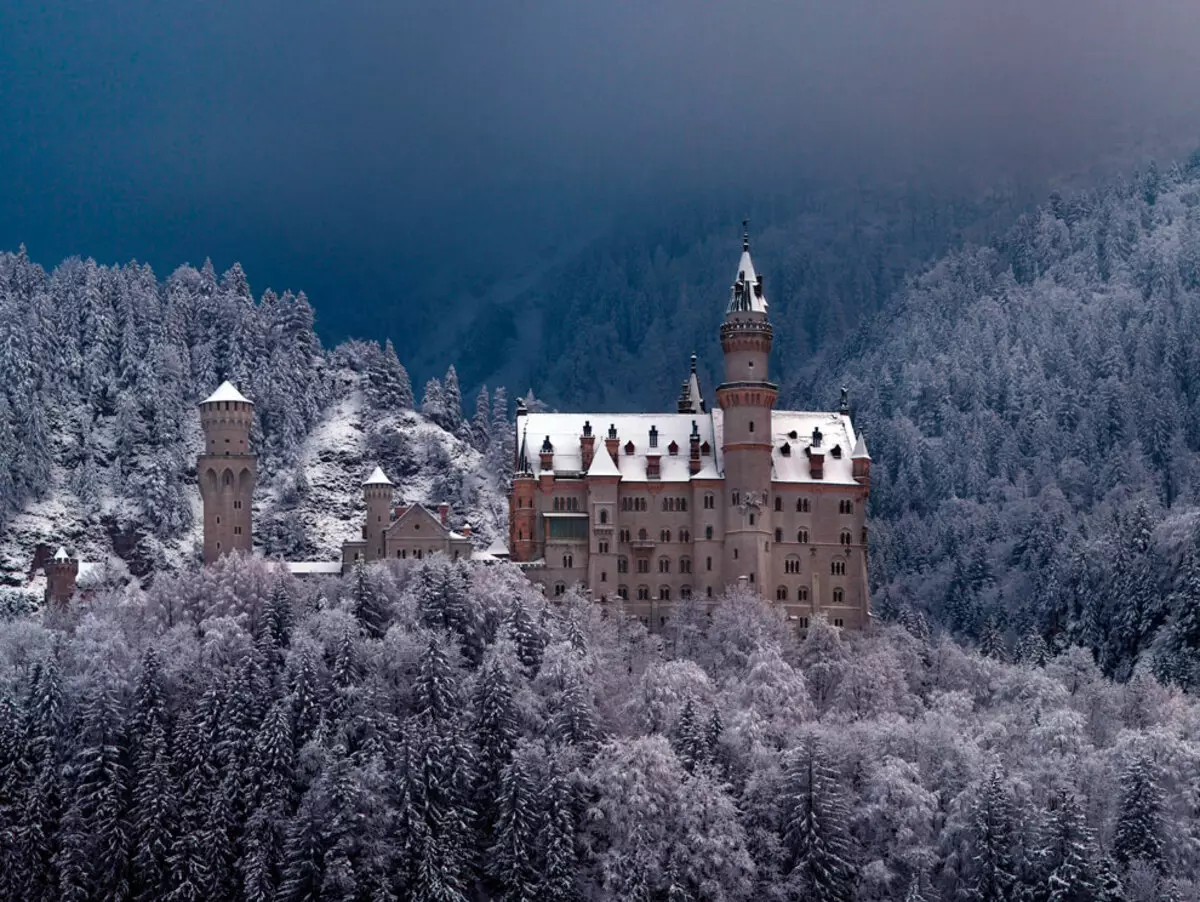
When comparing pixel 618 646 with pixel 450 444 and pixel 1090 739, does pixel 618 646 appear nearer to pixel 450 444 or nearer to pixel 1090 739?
pixel 1090 739

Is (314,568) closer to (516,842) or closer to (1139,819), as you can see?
(516,842)

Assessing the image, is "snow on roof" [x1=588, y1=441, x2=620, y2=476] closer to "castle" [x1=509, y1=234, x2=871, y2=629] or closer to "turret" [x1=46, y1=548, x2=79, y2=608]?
"castle" [x1=509, y1=234, x2=871, y2=629]

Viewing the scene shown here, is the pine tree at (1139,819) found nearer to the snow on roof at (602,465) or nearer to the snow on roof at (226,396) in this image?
the snow on roof at (602,465)

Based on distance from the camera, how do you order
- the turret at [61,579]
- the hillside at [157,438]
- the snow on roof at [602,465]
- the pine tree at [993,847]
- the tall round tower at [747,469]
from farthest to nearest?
the hillside at [157,438]
the turret at [61,579]
the snow on roof at [602,465]
the tall round tower at [747,469]
the pine tree at [993,847]

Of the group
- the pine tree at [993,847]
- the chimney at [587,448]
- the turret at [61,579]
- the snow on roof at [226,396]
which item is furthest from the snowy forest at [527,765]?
the snow on roof at [226,396]

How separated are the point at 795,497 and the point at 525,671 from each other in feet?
86.2

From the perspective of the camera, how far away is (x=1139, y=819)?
365 ft

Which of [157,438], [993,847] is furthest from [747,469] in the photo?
[157,438]

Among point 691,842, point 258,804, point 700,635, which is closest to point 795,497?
point 700,635

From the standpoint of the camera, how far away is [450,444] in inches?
7584

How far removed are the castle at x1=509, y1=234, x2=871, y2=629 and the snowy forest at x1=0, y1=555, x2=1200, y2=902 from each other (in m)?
7.50

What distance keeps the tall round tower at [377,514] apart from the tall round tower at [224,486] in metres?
8.11

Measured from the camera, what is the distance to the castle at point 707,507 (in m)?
138

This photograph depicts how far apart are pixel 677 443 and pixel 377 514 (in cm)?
2123
